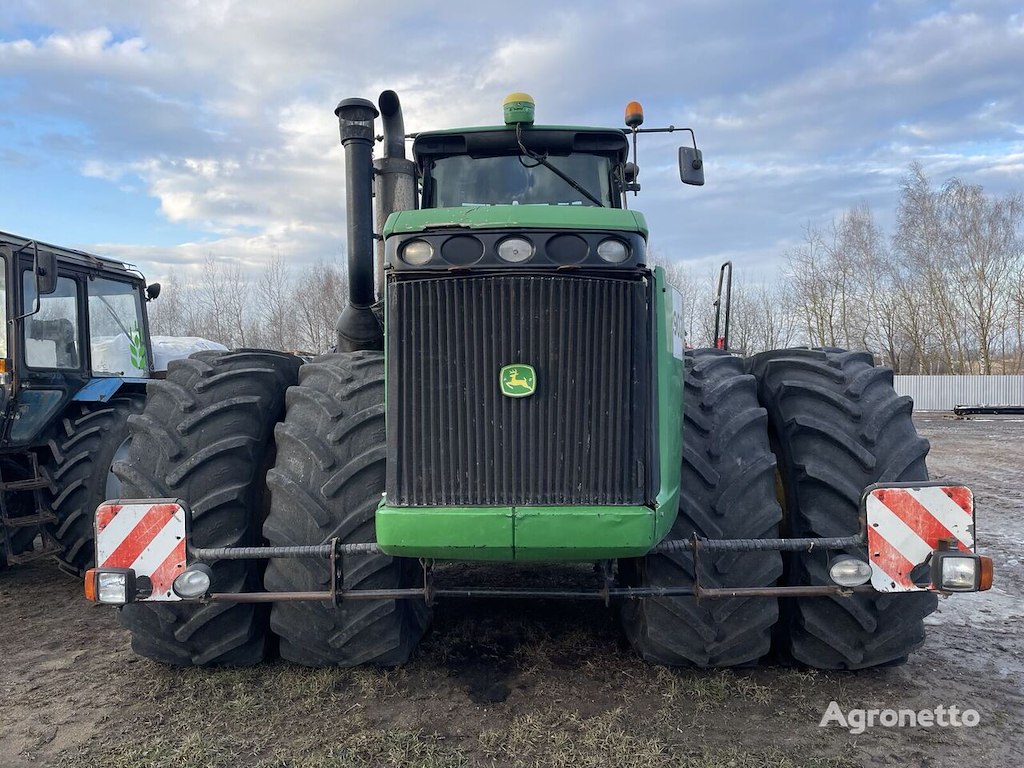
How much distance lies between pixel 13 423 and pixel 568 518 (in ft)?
15.3

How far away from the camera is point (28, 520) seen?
5004mm

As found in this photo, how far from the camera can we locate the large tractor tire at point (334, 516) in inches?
117

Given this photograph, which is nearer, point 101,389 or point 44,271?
point 44,271

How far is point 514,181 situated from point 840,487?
2.35 metres

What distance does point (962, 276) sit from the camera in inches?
1352

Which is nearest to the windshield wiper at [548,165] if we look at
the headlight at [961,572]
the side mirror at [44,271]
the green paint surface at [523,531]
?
the green paint surface at [523,531]

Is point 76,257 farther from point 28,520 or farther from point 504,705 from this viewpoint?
point 504,705

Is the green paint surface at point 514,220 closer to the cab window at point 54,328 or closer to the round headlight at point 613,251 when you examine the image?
the round headlight at point 613,251

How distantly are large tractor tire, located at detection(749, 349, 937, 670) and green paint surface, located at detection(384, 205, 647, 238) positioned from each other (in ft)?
4.45

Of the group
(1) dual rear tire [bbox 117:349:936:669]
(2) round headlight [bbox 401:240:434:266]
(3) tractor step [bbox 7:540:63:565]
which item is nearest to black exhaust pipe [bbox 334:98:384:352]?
(1) dual rear tire [bbox 117:349:936:669]

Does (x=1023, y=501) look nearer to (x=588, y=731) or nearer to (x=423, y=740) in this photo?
(x=588, y=731)

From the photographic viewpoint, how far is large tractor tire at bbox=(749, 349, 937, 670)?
3.13m

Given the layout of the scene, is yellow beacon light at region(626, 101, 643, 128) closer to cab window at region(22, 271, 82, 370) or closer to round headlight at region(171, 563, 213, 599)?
round headlight at region(171, 563, 213, 599)

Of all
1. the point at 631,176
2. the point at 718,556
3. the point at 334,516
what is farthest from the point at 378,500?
the point at 631,176
